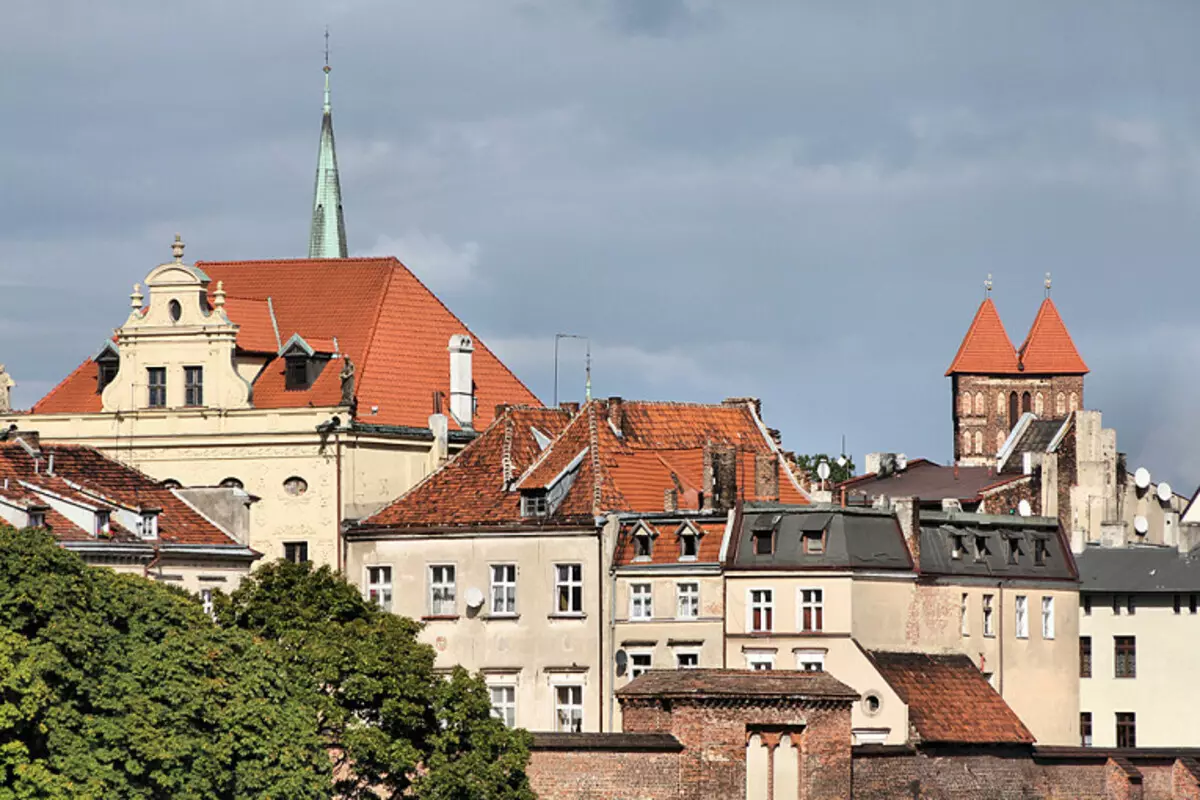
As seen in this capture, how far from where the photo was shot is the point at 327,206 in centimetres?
12181

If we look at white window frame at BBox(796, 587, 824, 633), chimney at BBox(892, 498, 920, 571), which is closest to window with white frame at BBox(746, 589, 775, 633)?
white window frame at BBox(796, 587, 824, 633)

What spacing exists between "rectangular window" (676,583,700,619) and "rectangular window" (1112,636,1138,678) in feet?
66.1

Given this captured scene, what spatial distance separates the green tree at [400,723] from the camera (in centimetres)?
6781

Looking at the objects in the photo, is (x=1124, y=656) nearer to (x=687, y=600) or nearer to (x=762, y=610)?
(x=762, y=610)

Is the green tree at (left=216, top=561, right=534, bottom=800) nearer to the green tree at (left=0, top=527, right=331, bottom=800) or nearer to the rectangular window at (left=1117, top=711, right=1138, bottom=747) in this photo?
the green tree at (left=0, top=527, right=331, bottom=800)

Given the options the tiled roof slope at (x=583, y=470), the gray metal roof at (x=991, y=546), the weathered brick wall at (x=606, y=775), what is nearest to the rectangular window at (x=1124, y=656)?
the gray metal roof at (x=991, y=546)

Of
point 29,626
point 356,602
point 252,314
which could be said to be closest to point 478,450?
point 252,314

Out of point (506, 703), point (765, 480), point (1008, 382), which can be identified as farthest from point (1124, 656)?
point (1008, 382)

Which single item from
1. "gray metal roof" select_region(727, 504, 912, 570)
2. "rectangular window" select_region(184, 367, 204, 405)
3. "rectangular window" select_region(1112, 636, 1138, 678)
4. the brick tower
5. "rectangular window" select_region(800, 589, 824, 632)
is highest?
the brick tower

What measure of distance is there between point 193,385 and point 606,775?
111ft

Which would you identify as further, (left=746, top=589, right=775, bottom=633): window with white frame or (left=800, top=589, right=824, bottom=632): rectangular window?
(left=746, top=589, right=775, bottom=633): window with white frame

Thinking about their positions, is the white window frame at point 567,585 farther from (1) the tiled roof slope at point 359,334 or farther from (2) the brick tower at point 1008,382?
(2) the brick tower at point 1008,382

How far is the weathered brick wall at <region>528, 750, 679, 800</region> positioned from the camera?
6856cm

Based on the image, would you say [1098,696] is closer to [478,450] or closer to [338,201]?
[478,450]
